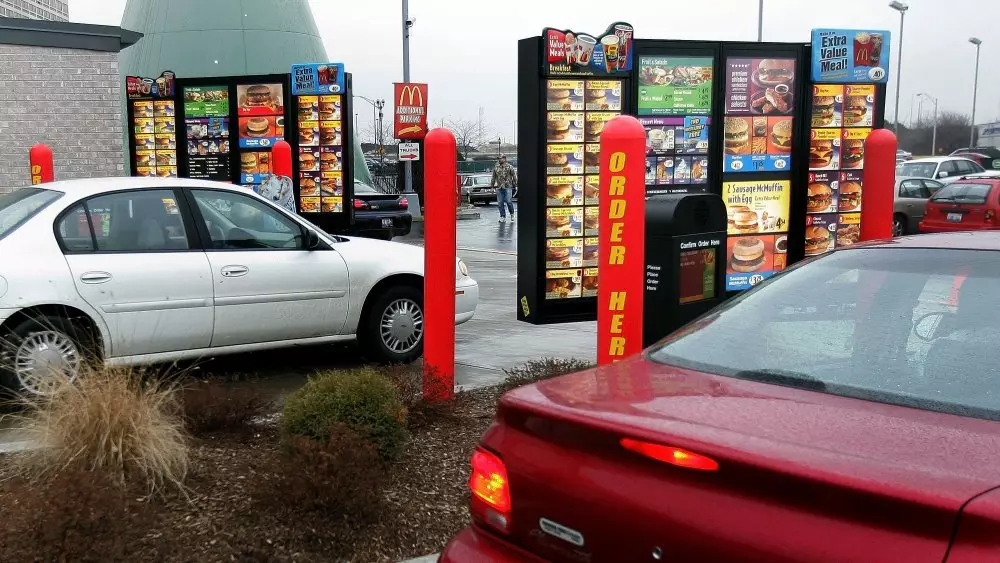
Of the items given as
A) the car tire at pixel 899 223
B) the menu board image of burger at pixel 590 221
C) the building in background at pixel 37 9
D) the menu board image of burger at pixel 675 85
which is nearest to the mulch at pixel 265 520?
the menu board image of burger at pixel 590 221

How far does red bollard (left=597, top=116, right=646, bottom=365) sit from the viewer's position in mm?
5316

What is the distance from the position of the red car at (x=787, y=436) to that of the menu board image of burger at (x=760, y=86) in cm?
539

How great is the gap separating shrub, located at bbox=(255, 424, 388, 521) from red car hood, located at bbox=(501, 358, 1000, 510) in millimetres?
1517

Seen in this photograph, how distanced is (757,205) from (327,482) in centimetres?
619

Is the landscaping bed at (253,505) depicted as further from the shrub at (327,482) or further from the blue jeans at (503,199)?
the blue jeans at (503,199)

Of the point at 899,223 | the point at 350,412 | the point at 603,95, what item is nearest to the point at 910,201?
the point at 899,223

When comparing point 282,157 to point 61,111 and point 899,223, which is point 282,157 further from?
point 899,223

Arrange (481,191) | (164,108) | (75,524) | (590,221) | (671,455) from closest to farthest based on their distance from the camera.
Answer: (671,455), (75,524), (590,221), (164,108), (481,191)

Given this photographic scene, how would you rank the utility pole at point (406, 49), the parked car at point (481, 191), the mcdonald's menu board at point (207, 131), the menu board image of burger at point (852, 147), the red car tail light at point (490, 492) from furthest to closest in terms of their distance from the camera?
the parked car at point (481, 191), the utility pole at point (406, 49), the mcdonald's menu board at point (207, 131), the menu board image of burger at point (852, 147), the red car tail light at point (490, 492)

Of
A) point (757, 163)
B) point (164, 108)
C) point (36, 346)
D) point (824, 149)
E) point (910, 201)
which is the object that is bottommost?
point (36, 346)

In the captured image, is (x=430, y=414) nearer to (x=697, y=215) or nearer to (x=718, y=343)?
(x=697, y=215)

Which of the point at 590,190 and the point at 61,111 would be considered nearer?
the point at 590,190

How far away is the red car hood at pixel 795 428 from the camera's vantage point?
1843mm

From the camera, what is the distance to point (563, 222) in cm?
767
